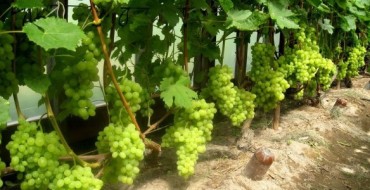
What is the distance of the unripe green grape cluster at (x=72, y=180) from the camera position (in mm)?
1468

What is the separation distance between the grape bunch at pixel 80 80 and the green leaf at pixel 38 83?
5.1 inches

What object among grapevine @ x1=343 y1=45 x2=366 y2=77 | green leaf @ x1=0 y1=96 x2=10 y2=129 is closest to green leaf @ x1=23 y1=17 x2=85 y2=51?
green leaf @ x1=0 y1=96 x2=10 y2=129

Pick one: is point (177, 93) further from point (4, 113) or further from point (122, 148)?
point (4, 113)

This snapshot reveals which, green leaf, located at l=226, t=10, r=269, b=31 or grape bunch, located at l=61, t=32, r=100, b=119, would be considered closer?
grape bunch, located at l=61, t=32, r=100, b=119

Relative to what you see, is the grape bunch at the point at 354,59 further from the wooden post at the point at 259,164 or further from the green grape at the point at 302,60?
the wooden post at the point at 259,164

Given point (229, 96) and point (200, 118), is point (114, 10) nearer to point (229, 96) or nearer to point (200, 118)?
point (200, 118)

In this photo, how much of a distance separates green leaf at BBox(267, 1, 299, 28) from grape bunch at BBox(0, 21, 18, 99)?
1.43 metres

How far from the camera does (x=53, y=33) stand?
120 cm

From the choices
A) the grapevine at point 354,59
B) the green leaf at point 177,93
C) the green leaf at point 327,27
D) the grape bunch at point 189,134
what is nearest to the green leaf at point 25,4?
the green leaf at point 177,93

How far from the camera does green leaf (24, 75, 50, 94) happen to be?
1.43 m

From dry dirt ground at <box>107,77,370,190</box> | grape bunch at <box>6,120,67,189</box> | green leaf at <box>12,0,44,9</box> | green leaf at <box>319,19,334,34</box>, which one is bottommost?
dry dirt ground at <box>107,77,370,190</box>

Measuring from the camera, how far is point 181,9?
2145 mm

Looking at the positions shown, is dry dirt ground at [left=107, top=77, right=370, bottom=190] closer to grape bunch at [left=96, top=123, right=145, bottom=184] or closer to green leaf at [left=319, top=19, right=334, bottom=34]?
grape bunch at [left=96, top=123, right=145, bottom=184]

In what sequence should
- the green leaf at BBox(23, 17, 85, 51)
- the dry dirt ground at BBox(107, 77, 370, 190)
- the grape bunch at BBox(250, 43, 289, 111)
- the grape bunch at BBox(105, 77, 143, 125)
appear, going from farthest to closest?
the grape bunch at BBox(250, 43, 289, 111), the dry dirt ground at BBox(107, 77, 370, 190), the grape bunch at BBox(105, 77, 143, 125), the green leaf at BBox(23, 17, 85, 51)
